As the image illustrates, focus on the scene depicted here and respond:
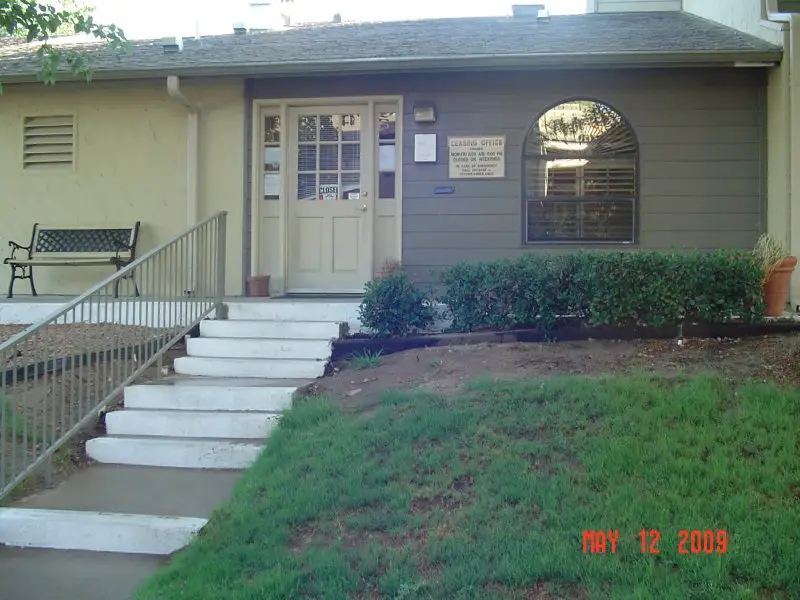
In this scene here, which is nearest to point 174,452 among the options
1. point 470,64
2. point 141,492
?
point 141,492

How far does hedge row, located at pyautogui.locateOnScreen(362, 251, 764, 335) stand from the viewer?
593cm

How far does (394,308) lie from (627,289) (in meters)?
2.06

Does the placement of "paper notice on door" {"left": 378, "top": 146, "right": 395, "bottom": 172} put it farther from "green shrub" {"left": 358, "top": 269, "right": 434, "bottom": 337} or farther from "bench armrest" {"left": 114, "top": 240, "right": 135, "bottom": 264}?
"bench armrest" {"left": 114, "top": 240, "right": 135, "bottom": 264}

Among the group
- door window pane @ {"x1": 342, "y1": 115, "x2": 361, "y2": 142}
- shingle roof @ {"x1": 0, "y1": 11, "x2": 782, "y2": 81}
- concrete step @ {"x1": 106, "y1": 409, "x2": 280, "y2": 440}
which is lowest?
concrete step @ {"x1": 106, "y1": 409, "x2": 280, "y2": 440}

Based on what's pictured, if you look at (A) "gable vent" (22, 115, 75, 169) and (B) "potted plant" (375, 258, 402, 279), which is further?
(A) "gable vent" (22, 115, 75, 169)

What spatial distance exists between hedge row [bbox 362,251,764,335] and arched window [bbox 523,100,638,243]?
194 centimetres

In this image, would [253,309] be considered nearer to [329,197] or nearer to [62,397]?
[329,197]

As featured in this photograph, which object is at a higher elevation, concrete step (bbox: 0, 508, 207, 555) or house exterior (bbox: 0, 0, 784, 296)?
house exterior (bbox: 0, 0, 784, 296)

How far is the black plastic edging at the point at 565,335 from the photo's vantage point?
6.09 meters

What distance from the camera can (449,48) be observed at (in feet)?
26.4

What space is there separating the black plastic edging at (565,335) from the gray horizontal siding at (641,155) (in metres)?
1.83

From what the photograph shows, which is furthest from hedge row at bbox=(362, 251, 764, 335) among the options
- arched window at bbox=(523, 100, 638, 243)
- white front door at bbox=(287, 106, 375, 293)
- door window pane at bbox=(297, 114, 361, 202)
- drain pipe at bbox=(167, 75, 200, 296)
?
drain pipe at bbox=(167, 75, 200, 296)

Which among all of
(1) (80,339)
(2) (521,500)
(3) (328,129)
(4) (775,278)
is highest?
(3) (328,129)
